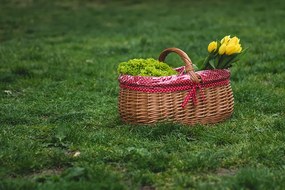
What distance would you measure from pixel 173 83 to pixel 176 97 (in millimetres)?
157

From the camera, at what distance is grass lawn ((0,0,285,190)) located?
158 inches

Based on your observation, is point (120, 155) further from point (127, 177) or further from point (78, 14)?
point (78, 14)

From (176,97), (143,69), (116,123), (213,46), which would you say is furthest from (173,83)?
(116,123)

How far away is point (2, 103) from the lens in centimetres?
637

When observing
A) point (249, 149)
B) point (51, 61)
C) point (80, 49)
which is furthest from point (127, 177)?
point (80, 49)

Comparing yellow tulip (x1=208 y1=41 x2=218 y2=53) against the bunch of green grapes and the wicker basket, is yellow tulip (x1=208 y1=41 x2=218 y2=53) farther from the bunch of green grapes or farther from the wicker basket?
the bunch of green grapes

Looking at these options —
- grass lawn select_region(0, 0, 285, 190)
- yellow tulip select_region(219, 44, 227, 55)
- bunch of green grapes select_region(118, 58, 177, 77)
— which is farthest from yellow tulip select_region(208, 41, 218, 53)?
grass lawn select_region(0, 0, 285, 190)

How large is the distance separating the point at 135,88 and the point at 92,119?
0.78 m

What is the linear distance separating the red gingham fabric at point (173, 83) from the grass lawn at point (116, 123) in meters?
0.37

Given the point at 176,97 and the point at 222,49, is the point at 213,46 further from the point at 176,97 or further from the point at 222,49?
the point at 176,97

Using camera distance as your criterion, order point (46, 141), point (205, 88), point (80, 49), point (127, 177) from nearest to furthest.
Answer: point (127, 177) < point (46, 141) < point (205, 88) < point (80, 49)

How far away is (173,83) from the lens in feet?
16.9

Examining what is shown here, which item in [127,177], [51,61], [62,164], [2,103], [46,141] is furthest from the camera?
[51,61]

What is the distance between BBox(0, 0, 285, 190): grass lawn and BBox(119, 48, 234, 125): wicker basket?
14 cm
